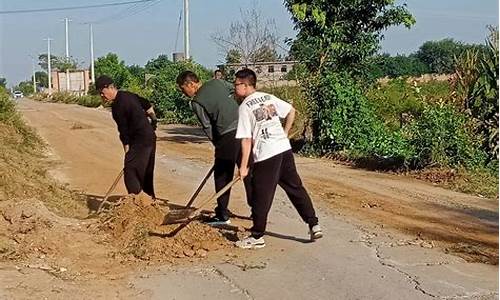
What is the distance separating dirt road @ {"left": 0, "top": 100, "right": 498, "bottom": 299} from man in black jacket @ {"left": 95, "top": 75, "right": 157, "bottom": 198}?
4.80 feet

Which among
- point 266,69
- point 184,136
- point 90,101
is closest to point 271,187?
point 184,136

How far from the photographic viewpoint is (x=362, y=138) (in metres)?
15.5

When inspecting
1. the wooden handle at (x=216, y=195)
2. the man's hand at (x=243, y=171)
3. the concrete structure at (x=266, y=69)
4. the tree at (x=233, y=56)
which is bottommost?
the wooden handle at (x=216, y=195)

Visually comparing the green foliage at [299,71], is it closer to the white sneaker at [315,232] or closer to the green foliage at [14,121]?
the green foliage at [14,121]

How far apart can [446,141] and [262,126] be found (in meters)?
6.36

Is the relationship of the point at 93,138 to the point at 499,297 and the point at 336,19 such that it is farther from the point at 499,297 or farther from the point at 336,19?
the point at 499,297

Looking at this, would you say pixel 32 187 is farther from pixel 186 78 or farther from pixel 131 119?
pixel 186 78

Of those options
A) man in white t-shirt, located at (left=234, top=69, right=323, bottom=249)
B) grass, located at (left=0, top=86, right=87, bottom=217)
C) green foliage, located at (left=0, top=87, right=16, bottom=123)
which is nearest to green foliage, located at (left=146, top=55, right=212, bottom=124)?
green foliage, located at (left=0, top=87, right=16, bottom=123)

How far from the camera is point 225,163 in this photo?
26.3 feet

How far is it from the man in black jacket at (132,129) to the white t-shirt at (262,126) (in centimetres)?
193

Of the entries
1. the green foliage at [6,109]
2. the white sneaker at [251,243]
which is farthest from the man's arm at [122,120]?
the green foliage at [6,109]

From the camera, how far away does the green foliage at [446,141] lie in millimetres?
12227

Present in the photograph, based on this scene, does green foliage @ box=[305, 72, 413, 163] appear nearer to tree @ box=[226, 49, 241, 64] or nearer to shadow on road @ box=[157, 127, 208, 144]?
shadow on road @ box=[157, 127, 208, 144]

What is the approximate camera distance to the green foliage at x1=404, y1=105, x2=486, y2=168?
481 inches
